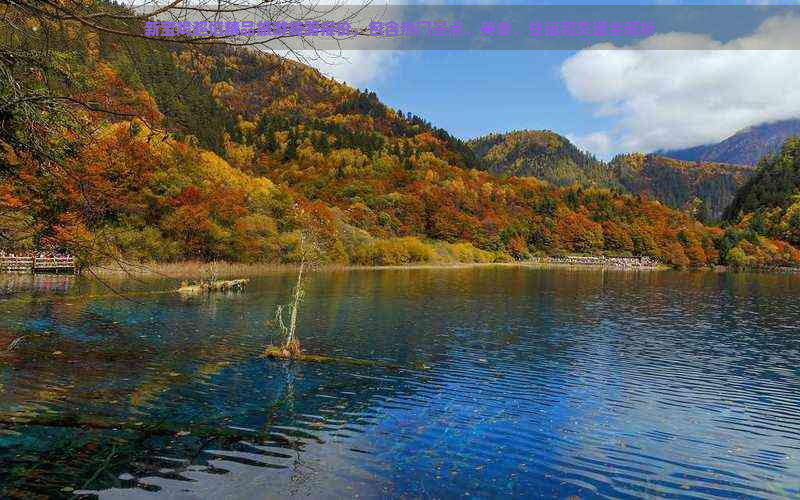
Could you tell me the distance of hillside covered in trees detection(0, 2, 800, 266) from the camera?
698 centimetres

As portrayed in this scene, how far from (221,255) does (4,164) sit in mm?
72581

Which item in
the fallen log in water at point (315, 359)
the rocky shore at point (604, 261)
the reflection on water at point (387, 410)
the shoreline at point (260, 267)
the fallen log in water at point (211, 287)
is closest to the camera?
the reflection on water at point (387, 410)

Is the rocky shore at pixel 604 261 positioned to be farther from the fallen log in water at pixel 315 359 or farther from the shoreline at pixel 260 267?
the fallen log in water at pixel 315 359

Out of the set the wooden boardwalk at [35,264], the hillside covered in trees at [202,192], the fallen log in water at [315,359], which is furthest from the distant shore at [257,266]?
the fallen log in water at [315,359]

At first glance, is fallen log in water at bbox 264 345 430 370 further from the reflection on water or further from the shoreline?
the shoreline

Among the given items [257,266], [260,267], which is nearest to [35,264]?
[257,266]

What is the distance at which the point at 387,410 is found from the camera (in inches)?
685

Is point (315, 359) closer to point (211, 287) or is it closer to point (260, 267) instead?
point (211, 287)

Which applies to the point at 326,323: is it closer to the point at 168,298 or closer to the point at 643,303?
the point at 168,298

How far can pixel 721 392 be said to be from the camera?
2131 centimetres

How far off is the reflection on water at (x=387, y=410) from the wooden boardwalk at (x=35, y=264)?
2743cm

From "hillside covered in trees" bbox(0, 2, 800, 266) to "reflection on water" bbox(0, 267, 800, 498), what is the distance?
10.3 feet

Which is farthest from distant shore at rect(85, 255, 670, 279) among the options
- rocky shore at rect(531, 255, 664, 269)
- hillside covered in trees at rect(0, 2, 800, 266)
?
hillside covered in trees at rect(0, 2, 800, 266)

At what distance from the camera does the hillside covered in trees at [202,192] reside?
6.98 m
